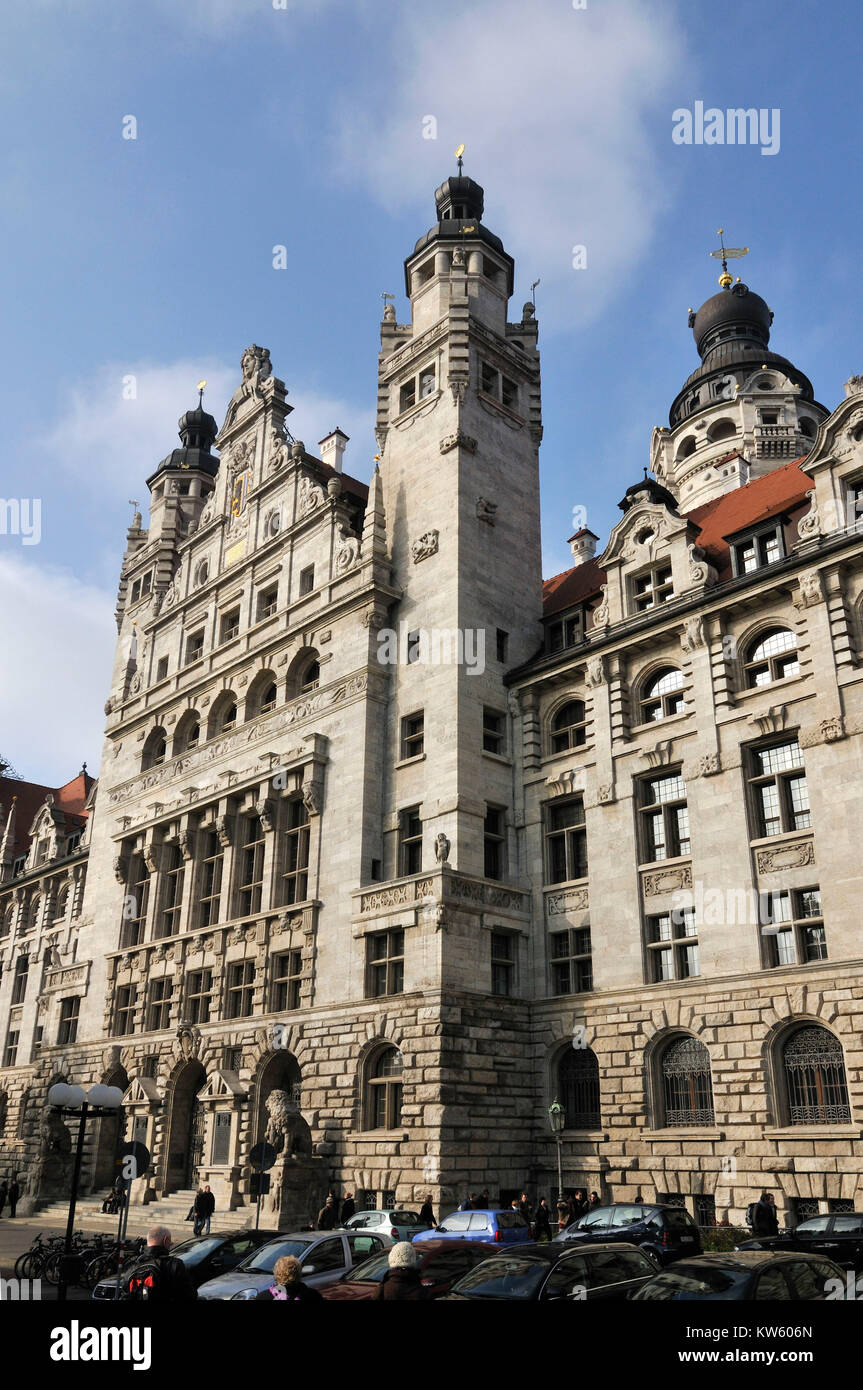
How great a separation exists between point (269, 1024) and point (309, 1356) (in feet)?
107

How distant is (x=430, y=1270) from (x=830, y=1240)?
7538 mm

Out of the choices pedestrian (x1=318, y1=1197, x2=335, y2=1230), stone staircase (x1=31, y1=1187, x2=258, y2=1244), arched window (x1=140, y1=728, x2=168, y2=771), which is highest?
arched window (x1=140, y1=728, x2=168, y2=771)

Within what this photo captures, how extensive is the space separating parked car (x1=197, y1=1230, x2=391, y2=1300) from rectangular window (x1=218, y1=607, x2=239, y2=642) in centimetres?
3339

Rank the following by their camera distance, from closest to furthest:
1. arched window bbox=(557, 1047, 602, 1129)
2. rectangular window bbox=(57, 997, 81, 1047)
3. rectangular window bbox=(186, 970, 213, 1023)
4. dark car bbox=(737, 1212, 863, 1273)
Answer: dark car bbox=(737, 1212, 863, 1273) → arched window bbox=(557, 1047, 602, 1129) → rectangular window bbox=(186, 970, 213, 1023) → rectangular window bbox=(57, 997, 81, 1047)

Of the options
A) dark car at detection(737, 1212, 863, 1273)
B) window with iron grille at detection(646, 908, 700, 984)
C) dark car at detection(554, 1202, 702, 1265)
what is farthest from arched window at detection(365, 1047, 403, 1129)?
dark car at detection(737, 1212, 863, 1273)

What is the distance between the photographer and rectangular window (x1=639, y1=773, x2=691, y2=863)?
31.9 metres

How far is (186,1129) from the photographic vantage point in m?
41.1

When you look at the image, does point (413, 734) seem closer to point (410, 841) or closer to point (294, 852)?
point (410, 841)

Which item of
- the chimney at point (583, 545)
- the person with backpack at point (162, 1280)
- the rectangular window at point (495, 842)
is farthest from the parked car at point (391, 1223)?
the chimney at point (583, 545)

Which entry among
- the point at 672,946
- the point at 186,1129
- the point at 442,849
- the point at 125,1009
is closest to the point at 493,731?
the point at 442,849

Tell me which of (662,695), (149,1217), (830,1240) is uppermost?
(662,695)

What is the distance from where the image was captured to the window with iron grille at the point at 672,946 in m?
30.5

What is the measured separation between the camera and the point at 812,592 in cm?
2980

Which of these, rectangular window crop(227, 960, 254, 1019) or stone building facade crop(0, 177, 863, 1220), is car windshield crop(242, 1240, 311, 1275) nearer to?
stone building facade crop(0, 177, 863, 1220)
